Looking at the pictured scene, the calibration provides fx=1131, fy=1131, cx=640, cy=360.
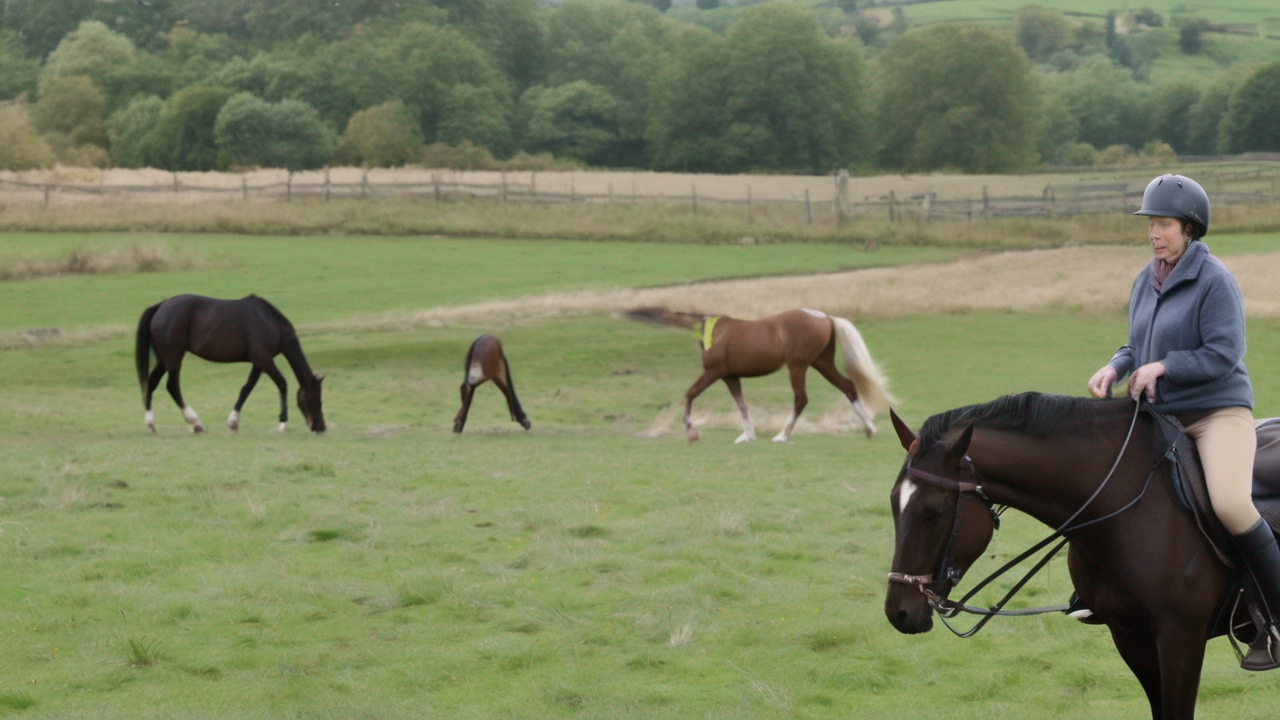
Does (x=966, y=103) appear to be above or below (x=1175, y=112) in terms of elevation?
above

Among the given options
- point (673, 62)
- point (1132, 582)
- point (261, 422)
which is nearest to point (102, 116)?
point (673, 62)

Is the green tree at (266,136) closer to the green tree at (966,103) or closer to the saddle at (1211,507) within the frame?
the green tree at (966,103)

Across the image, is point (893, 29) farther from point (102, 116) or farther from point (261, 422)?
point (261, 422)

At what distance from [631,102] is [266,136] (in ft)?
100

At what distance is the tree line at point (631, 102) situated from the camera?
7569cm

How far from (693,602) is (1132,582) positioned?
3.78m

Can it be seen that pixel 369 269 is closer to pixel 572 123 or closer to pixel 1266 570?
pixel 1266 570

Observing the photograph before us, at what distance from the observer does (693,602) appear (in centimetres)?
783

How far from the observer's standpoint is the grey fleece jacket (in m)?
4.46

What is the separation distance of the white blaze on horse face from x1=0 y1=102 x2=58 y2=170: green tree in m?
67.0

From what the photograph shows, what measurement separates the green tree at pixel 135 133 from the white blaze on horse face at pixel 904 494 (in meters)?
79.5

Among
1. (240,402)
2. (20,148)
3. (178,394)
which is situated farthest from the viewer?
(20,148)

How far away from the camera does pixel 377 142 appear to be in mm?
74625

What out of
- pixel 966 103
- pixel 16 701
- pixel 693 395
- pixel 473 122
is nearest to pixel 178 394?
pixel 693 395
